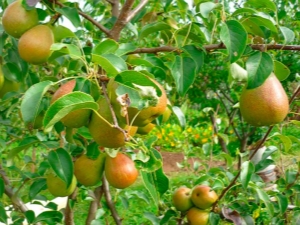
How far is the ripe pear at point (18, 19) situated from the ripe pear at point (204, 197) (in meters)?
0.71

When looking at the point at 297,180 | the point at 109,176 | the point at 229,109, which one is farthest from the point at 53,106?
the point at 229,109

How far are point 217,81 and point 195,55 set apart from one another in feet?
8.48

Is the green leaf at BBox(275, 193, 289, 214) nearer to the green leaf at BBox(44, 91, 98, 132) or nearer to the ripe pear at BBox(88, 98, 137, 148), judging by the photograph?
the ripe pear at BBox(88, 98, 137, 148)

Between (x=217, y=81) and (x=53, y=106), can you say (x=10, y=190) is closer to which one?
(x=53, y=106)

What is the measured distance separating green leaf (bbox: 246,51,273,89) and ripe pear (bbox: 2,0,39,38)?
50 centimetres

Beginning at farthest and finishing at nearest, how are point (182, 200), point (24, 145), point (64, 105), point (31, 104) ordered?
1. point (182, 200)
2. point (24, 145)
3. point (31, 104)
4. point (64, 105)

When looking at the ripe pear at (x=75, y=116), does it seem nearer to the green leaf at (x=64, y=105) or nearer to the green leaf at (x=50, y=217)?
the green leaf at (x=64, y=105)

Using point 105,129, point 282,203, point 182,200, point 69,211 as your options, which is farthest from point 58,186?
point 282,203

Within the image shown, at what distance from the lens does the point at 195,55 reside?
0.97 meters

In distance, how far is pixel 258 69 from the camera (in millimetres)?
870

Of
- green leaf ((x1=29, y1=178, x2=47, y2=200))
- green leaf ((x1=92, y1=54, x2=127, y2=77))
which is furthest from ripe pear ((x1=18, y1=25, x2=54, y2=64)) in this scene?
green leaf ((x1=29, y1=178, x2=47, y2=200))

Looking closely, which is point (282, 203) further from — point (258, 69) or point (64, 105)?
point (64, 105)

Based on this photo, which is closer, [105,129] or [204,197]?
[105,129]

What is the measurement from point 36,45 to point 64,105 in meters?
0.37
